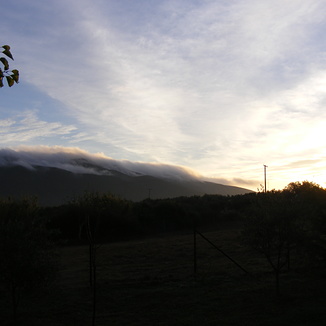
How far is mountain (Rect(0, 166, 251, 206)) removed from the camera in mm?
105419

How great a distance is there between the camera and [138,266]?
66.8ft

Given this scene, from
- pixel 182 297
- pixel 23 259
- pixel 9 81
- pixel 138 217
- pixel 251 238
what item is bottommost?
pixel 182 297

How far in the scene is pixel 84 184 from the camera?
111 meters

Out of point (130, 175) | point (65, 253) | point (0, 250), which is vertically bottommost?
point (65, 253)

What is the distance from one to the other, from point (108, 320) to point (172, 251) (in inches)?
547

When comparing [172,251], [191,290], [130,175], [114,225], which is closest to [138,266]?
[172,251]

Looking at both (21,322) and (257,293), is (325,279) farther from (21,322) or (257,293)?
(21,322)

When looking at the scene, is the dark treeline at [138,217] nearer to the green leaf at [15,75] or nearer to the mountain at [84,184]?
the green leaf at [15,75]

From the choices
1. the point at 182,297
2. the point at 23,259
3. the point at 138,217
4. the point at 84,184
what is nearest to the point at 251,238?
the point at 182,297

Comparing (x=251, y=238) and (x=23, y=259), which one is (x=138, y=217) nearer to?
(x=251, y=238)

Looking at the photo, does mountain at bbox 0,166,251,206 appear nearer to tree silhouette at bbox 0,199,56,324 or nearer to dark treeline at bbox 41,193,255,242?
dark treeline at bbox 41,193,255,242

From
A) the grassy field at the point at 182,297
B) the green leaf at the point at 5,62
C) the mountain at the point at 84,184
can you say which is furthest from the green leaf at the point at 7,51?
the mountain at the point at 84,184

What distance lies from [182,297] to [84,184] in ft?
331

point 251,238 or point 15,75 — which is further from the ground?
point 15,75
